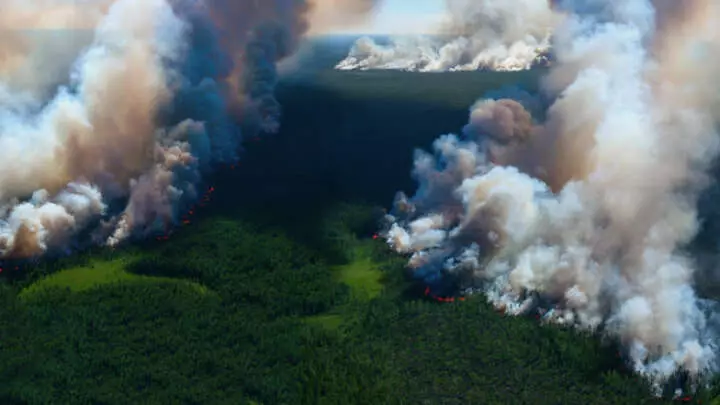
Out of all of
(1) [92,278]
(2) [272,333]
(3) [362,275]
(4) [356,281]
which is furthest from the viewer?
(3) [362,275]

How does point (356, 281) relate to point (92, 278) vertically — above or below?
below

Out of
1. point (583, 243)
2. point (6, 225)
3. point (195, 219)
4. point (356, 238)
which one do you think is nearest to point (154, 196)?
point (195, 219)

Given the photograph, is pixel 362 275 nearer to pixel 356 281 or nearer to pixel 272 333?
pixel 356 281

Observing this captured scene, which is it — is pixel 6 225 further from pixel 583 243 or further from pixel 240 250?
pixel 583 243

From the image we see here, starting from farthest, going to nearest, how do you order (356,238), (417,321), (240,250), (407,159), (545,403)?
(407,159) → (356,238) → (240,250) → (417,321) → (545,403)

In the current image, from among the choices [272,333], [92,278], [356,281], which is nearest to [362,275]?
[356,281]

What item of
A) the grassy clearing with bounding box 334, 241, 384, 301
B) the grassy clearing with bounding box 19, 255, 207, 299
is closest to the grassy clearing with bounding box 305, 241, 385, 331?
the grassy clearing with bounding box 334, 241, 384, 301
